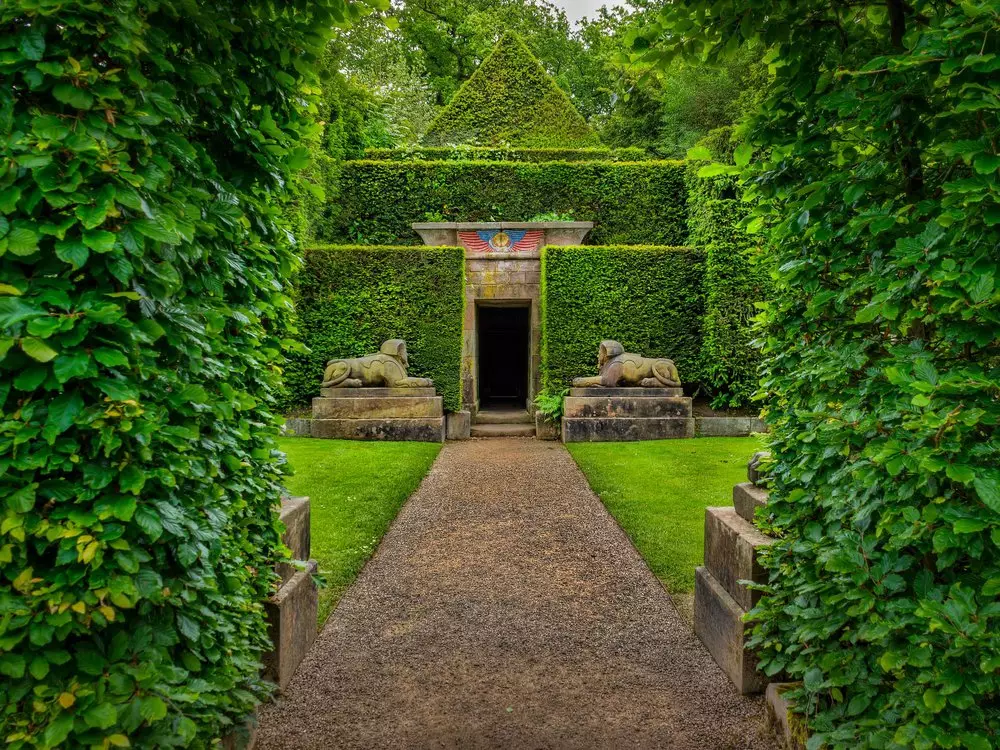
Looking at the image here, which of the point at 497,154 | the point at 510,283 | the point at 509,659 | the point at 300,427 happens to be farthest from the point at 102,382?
the point at 497,154

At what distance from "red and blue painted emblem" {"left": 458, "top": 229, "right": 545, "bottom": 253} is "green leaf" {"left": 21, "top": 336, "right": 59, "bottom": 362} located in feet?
41.7

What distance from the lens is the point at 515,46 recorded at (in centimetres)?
1803

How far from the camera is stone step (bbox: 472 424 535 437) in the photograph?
39.7 feet

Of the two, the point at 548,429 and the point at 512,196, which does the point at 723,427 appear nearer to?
the point at 548,429

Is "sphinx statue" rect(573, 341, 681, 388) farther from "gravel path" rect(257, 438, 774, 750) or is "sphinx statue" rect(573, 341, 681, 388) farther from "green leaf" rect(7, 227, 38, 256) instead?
"green leaf" rect(7, 227, 38, 256)

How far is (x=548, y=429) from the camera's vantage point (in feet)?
38.2

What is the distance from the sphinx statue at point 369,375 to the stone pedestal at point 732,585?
7960 mm

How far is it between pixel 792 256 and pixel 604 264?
10.3 meters

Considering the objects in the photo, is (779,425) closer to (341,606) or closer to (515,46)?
(341,606)

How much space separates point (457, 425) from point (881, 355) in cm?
1002

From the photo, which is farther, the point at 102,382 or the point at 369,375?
the point at 369,375

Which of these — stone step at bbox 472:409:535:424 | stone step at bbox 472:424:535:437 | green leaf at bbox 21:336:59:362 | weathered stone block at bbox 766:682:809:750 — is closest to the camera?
green leaf at bbox 21:336:59:362

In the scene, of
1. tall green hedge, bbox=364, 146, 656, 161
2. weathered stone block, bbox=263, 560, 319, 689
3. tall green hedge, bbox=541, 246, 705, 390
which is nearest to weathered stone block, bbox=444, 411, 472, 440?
tall green hedge, bbox=541, 246, 705, 390

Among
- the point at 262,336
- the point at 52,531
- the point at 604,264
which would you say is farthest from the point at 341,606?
the point at 604,264
